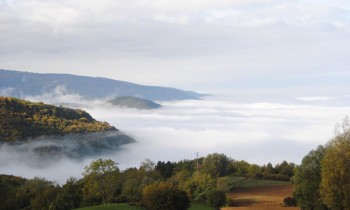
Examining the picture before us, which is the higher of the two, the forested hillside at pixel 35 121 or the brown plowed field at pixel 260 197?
the forested hillside at pixel 35 121

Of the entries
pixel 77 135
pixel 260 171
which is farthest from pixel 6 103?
pixel 260 171

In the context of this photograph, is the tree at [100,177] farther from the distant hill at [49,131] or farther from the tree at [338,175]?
the distant hill at [49,131]

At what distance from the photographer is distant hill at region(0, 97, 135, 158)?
456 feet

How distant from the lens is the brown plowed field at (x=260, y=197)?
64.9 m

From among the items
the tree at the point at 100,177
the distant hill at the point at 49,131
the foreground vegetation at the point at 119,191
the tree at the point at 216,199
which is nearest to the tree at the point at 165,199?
the foreground vegetation at the point at 119,191

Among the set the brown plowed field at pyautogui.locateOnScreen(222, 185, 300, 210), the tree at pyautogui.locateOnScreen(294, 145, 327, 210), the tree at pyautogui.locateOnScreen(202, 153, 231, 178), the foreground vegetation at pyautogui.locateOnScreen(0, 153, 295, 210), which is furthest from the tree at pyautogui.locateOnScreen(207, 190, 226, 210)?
the tree at pyautogui.locateOnScreen(202, 153, 231, 178)

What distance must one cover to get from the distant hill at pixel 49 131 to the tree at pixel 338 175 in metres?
110

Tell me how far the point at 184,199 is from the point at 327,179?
51.0 ft

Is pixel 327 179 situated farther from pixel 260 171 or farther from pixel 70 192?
pixel 260 171

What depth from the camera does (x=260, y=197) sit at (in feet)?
238

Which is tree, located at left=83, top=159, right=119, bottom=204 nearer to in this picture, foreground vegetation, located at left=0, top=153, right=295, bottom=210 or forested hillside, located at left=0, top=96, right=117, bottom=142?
foreground vegetation, located at left=0, top=153, right=295, bottom=210

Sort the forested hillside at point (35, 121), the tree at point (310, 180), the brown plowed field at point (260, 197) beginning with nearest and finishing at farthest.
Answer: the tree at point (310, 180) → the brown plowed field at point (260, 197) → the forested hillside at point (35, 121)

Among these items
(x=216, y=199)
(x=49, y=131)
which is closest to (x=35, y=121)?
(x=49, y=131)

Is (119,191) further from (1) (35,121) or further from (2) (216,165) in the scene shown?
(1) (35,121)
